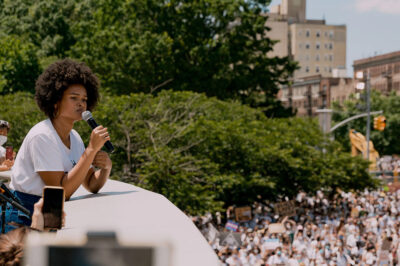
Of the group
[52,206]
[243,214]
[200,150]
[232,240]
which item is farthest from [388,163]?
[52,206]

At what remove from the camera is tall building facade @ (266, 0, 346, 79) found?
136500 millimetres

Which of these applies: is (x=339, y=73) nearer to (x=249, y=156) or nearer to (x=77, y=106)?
(x=249, y=156)

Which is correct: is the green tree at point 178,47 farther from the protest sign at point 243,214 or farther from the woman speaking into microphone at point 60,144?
the woman speaking into microphone at point 60,144

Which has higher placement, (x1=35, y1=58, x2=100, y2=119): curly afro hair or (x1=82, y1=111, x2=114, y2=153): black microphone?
(x1=35, y1=58, x2=100, y2=119): curly afro hair

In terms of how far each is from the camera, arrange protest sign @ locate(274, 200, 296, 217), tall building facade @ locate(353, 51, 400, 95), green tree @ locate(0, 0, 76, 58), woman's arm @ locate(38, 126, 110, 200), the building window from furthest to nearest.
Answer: the building window, tall building facade @ locate(353, 51, 400, 95), green tree @ locate(0, 0, 76, 58), protest sign @ locate(274, 200, 296, 217), woman's arm @ locate(38, 126, 110, 200)

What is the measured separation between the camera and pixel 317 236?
24.4 metres

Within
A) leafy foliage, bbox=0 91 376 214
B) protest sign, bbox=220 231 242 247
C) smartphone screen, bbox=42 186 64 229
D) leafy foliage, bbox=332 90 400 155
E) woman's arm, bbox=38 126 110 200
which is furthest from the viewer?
leafy foliage, bbox=332 90 400 155

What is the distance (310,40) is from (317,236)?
389 ft

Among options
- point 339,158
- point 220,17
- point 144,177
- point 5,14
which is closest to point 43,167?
point 144,177

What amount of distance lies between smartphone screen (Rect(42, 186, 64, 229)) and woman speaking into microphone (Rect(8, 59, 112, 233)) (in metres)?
0.85

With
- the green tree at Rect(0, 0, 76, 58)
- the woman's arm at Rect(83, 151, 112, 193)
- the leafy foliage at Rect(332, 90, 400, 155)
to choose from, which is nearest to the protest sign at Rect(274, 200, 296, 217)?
the green tree at Rect(0, 0, 76, 58)

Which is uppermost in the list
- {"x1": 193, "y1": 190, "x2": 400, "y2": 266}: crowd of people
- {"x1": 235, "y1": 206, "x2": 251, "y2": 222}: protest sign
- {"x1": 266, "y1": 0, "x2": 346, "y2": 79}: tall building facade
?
{"x1": 266, "y1": 0, "x2": 346, "y2": 79}: tall building facade

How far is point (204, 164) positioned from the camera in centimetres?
2577

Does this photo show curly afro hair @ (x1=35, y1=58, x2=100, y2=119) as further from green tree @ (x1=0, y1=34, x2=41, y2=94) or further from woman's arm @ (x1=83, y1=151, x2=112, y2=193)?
green tree @ (x1=0, y1=34, x2=41, y2=94)
